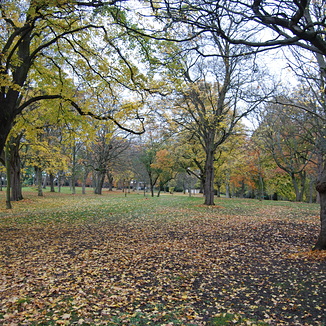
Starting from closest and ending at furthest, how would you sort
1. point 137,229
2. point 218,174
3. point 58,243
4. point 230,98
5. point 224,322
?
point 224,322 < point 58,243 < point 137,229 < point 230,98 < point 218,174

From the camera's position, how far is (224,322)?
3404 millimetres

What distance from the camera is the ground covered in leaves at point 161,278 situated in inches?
141

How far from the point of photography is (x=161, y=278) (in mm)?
4957

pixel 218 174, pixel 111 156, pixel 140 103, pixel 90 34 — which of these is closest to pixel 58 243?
pixel 140 103

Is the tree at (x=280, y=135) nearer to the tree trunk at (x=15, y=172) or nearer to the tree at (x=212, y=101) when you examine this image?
the tree at (x=212, y=101)

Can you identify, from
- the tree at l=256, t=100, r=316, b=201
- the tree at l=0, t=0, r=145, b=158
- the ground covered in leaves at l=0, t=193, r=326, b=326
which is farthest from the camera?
the tree at l=256, t=100, r=316, b=201

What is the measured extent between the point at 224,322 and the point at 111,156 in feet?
110

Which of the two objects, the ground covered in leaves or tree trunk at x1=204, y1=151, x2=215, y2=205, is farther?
tree trunk at x1=204, y1=151, x2=215, y2=205

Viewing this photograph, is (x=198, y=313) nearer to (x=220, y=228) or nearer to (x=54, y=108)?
(x=220, y=228)

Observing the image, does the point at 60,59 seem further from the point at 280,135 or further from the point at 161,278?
the point at 280,135

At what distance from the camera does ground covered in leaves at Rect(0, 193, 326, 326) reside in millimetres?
3576

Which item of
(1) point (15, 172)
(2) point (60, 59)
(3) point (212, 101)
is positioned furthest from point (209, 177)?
(1) point (15, 172)

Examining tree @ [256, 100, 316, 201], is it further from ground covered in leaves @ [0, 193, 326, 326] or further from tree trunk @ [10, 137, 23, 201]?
tree trunk @ [10, 137, 23, 201]

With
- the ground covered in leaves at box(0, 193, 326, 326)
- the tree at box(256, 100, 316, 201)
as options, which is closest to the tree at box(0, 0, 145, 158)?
the ground covered in leaves at box(0, 193, 326, 326)
